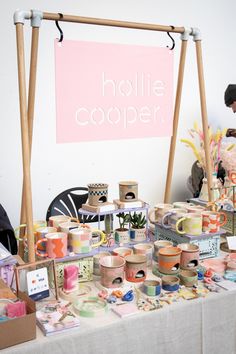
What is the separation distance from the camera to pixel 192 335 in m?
1.27

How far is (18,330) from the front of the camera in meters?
1.04


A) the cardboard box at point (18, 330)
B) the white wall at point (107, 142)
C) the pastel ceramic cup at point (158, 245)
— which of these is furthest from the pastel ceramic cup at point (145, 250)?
the white wall at point (107, 142)

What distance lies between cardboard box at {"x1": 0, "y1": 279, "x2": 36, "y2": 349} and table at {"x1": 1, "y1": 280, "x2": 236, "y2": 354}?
0.05 ft

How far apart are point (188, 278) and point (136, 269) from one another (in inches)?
6.8

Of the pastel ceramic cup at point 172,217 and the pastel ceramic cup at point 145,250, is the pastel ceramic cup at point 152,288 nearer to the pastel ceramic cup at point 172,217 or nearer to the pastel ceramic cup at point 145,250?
the pastel ceramic cup at point 145,250

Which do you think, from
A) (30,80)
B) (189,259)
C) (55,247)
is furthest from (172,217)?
(30,80)

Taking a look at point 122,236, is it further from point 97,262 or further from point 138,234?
point 97,262

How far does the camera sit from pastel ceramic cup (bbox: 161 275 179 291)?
51.9 inches

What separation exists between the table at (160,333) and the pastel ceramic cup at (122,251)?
0.29 meters

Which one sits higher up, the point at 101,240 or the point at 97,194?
the point at 97,194

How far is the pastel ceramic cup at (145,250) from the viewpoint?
1.48 metres

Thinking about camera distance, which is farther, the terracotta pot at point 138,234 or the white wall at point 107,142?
the white wall at point 107,142

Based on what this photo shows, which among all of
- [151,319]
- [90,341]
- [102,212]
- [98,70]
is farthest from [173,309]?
[98,70]

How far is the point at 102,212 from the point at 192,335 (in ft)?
1.71
